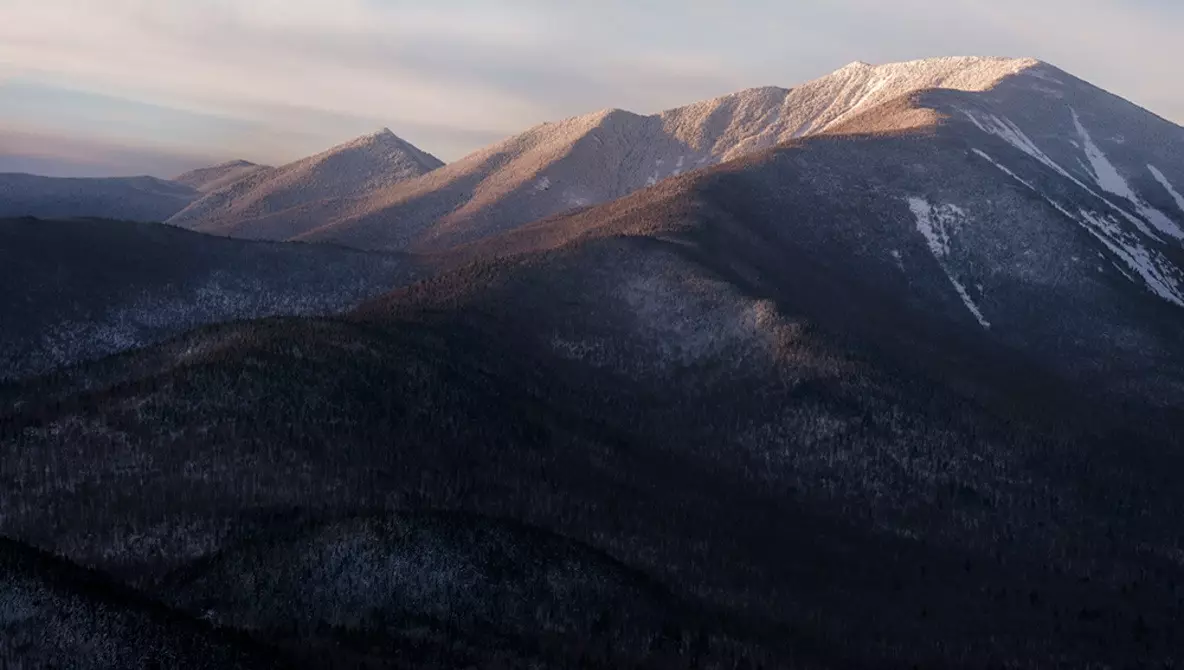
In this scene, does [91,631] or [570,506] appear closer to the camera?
[91,631]

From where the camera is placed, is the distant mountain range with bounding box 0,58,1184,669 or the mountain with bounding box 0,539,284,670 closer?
the mountain with bounding box 0,539,284,670

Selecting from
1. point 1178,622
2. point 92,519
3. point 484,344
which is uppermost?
point 484,344

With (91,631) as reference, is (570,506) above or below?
below

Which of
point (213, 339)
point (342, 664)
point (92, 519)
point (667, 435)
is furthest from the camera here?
point (667, 435)

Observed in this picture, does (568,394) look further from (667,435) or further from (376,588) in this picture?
(376,588)

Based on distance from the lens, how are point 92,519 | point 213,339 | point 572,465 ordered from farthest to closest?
point 213,339 < point 572,465 < point 92,519

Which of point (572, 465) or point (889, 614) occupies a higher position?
point (572, 465)

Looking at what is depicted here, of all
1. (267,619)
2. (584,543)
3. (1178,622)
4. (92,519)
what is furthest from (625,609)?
(1178,622)

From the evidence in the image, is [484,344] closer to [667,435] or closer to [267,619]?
[667,435]

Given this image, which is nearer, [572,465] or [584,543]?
[584,543]

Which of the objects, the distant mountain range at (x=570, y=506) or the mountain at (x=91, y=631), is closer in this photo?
the mountain at (x=91, y=631)
